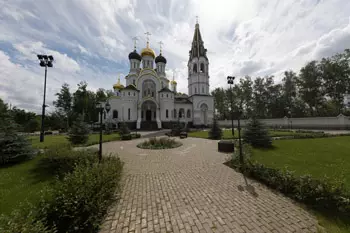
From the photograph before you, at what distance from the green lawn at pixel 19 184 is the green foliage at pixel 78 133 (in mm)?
5225

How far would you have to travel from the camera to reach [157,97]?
32094 millimetres

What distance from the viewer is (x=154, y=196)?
381 cm

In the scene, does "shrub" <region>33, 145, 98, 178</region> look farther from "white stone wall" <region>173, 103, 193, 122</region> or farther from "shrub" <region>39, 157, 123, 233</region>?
"white stone wall" <region>173, 103, 193, 122</region>

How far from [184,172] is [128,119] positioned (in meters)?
26.2

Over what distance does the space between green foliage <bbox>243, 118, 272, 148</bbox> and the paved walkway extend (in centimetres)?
565

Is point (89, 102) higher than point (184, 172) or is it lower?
higher

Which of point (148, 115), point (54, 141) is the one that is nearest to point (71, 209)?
point (54, 141)

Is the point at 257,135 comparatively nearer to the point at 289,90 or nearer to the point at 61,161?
the point at 61,161

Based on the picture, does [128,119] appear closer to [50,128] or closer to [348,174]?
[50,128]

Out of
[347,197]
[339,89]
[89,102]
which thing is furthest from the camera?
[89,102]

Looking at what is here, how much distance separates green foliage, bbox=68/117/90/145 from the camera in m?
11.8

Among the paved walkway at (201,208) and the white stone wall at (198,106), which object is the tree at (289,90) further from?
the paved walkway at (201,208)

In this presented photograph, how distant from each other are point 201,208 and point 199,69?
3547 centimetres

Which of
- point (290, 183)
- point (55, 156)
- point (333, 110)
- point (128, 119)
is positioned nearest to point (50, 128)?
point (128, 119)
